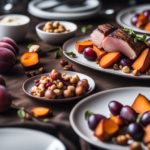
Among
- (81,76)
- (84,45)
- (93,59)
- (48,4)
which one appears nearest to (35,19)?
(48,4)

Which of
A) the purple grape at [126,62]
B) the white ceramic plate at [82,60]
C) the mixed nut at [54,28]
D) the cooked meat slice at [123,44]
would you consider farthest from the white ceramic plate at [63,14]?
the purple grape at [126,62]

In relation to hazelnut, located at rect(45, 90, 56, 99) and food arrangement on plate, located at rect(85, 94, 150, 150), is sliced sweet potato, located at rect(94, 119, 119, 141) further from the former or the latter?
hazelnut, located at rect(45, 90, 56, 99)

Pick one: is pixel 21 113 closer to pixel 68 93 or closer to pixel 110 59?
pixel 68 93

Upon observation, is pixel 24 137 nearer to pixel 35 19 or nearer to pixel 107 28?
pixel 107 28

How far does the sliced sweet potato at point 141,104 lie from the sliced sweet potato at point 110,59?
0.34 meters

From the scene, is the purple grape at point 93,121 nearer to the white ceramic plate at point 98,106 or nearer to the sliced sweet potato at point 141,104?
the white ceramic plate at point 98,106

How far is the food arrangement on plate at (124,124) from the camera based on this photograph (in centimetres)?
71

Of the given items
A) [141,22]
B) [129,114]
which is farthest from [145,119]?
[141,22]

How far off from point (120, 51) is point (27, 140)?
0.76 m

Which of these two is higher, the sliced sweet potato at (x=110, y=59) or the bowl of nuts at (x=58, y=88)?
the bowl of nuts at (x=58, y=88)

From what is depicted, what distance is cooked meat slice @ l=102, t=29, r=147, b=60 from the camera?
3.99 feet

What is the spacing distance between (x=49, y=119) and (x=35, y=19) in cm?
156

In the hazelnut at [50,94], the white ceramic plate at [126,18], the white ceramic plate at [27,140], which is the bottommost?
the white ceramic plate at [126,18]

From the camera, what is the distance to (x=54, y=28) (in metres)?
1.67
